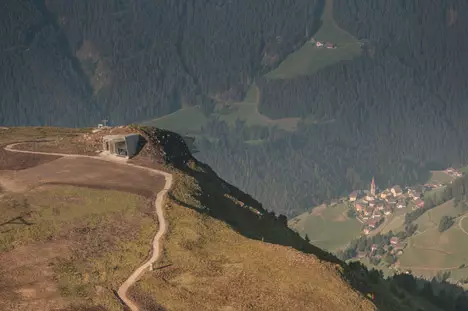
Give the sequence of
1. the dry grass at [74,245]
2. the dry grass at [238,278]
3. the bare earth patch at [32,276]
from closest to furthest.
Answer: the bare earth patch at [32,276] < the dry grass at [74,245] < the dry grass at [238,278]

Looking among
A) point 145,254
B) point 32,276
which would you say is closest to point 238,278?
point 145,254

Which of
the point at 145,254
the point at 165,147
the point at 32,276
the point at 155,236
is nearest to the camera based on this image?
the point at 32,276

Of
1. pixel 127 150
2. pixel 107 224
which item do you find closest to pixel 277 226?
pixel 127 150

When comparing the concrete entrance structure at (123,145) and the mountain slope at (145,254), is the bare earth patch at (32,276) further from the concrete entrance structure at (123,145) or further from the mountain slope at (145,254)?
the concrete entrance structure at (123,145)

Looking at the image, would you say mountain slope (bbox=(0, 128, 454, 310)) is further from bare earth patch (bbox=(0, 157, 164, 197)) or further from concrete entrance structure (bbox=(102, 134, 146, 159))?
concrete entrance structure (bbox=(102, 134, 146, 159))

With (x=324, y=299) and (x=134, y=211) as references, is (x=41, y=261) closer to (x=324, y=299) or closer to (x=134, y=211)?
(x=134, y=211)

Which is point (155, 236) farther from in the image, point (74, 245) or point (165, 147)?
point (165, 147)

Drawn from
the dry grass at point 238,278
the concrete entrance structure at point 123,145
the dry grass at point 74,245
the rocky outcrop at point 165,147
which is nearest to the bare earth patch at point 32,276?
the dry grass at point 74,245

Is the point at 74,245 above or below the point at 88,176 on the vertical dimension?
above

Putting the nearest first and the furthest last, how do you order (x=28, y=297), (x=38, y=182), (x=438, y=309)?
1. (x=28, y=297)
2. (x=38, y=182)
3. (x=438, y=309)
